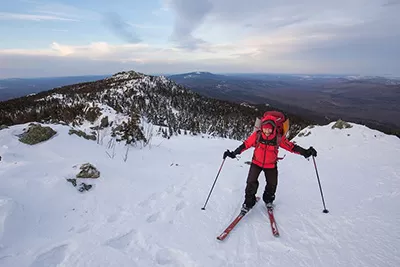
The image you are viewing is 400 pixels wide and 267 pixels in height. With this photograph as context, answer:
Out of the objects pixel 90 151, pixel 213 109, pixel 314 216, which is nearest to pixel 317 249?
pixel 314 216

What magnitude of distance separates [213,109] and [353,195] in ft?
167

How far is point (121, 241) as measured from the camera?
4086mm

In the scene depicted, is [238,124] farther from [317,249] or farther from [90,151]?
[317,249]

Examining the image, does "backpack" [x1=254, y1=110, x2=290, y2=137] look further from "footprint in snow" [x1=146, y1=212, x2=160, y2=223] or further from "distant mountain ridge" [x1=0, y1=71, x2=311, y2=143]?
"distant mountain ridge" [x1=0, y1=71, x2=311, y2=143]

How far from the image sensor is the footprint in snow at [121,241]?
13.0 feet

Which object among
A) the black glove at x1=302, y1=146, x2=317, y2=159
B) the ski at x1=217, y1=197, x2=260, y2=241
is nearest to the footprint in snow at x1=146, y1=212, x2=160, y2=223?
the ski at x1=217, y1=197, x2=260, y2=241

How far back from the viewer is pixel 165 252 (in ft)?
12.7

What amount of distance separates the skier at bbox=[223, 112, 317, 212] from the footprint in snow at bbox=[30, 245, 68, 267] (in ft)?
11.1

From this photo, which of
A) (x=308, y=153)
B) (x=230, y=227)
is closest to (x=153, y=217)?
(x=230, y=227)

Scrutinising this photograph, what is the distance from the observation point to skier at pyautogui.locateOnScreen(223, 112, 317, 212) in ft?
15.7

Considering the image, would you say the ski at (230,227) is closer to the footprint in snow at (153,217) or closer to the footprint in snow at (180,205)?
the footprint in snow at (180,205)

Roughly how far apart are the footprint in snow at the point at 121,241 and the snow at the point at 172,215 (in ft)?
0.06

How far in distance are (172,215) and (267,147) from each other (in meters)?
2.47

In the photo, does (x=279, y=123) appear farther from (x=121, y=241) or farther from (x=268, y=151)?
(x=121, y=241)
